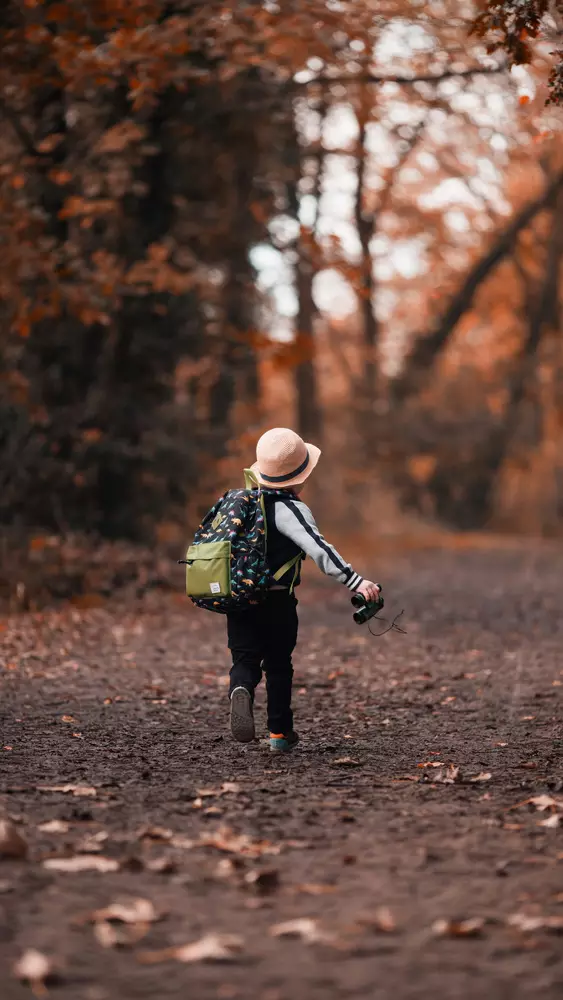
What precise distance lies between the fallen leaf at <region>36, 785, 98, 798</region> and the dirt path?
35mm

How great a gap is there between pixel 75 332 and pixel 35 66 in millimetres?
3082

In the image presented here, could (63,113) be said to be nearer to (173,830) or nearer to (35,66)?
(35,66)

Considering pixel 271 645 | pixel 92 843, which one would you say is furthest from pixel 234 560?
pixel 92 843

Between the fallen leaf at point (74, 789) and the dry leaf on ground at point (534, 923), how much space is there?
2227 mm

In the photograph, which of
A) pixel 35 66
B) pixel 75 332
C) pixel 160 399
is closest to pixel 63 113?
pixel 35 66

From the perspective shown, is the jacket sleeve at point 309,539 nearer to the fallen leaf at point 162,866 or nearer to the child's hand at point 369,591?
the child's hand at point 369,591

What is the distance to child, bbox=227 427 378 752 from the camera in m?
6.54

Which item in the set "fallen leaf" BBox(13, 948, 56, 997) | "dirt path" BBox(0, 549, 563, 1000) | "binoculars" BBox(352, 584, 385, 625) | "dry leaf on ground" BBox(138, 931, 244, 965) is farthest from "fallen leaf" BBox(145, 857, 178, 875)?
"binoculars" BBox(352, 584, 385, 625)

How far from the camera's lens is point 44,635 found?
11.6 m

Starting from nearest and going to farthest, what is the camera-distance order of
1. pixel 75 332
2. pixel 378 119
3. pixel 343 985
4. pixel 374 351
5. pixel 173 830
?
1. pixel 343 985
2. pixel 173 830
3. pixel 75 332
4. pixel 378 119
5. pixel 374 351

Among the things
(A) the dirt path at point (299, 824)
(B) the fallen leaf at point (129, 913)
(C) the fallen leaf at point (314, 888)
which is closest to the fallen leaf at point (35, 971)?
(A) the dirt path at point (299, 824)

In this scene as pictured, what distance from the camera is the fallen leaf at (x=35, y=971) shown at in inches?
136

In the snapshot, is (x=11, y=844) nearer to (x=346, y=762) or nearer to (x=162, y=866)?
(x=162, y=866)

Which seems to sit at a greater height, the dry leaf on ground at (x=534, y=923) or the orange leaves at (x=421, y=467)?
the dry leaf on ground at (x=534, y=923)
